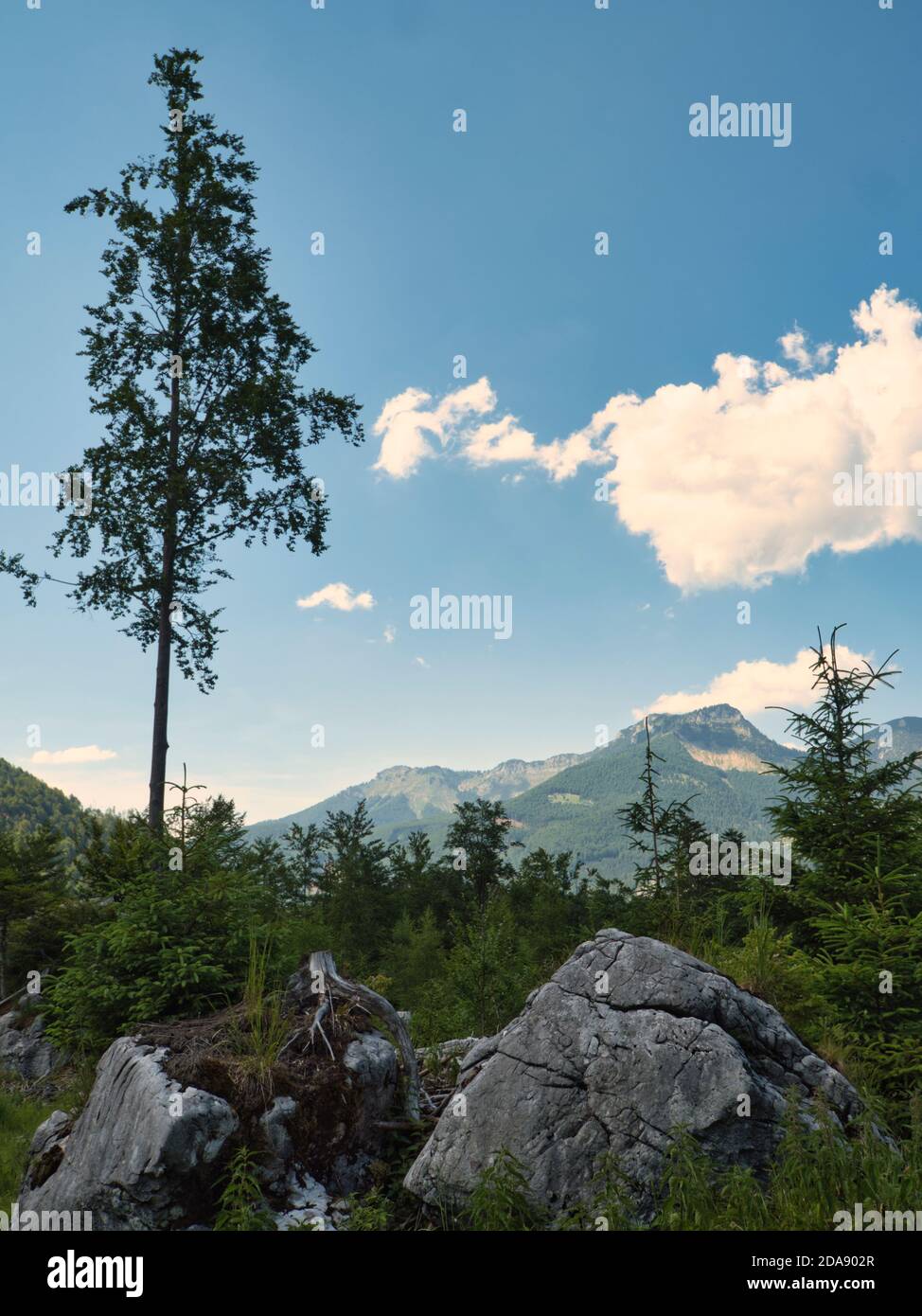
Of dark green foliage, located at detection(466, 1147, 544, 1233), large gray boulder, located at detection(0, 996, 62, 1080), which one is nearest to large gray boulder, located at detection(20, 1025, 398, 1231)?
dark green foliage, located at detection(466, 1147, 544, 1233)

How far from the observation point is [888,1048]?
780cm

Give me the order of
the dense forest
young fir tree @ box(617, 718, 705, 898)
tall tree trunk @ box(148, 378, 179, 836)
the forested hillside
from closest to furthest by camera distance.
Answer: the dense forest < tall tree trunk @ box(148, 378, 179, 836) < young fir tree @ box(617, 718, 705, 898) < the forested hillside

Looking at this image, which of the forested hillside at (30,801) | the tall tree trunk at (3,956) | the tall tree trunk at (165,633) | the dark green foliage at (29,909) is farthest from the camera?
the forested hillside at (30,801)

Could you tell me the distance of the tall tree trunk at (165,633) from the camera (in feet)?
58.0

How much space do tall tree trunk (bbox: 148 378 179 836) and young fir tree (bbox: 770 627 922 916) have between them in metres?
13.2

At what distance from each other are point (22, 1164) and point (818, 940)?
34.6ft

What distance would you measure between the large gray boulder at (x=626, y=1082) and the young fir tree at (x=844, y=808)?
381 cm

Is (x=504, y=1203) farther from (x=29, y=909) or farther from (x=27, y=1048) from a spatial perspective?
(x=29, y=909)

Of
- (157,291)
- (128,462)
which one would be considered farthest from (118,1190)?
(157,291)

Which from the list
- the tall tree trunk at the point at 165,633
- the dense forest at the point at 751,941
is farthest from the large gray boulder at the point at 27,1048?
the tall tree trunk at the point at 165,633

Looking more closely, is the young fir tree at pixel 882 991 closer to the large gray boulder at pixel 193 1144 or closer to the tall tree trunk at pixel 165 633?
the large gray boulder at pixel 193 1144

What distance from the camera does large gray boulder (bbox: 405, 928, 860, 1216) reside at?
218 inches

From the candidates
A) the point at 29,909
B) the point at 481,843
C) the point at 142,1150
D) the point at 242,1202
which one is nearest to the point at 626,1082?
the point at 242,1202

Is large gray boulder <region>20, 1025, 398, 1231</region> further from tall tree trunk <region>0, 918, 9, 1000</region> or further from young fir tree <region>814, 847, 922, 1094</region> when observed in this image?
tall tree trunk <region>0, 918, 9, 1000</region>
